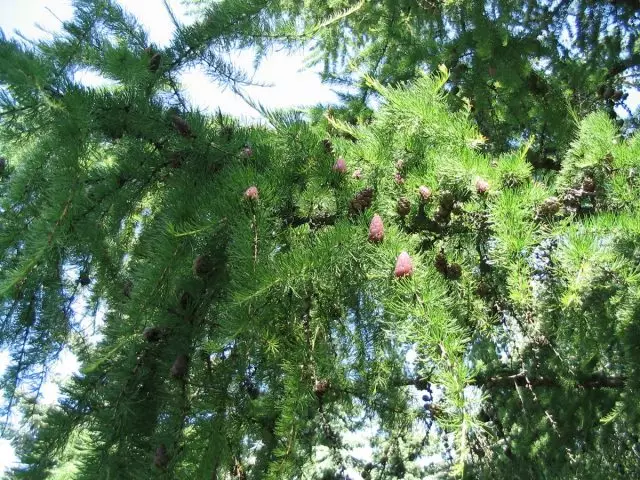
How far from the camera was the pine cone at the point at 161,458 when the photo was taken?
1.19 meters

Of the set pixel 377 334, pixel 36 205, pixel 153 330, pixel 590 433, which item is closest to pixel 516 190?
pixel 377 334

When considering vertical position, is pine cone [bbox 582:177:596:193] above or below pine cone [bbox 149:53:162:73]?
below

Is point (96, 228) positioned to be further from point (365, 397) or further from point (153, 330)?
point (365, 397)

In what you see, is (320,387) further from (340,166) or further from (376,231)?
(340,166)

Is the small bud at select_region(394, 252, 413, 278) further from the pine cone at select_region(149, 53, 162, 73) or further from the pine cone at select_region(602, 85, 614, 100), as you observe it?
the pine cone at select_region(602, 85, 614, 100)

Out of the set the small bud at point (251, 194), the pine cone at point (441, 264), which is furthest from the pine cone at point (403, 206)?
the small bud at point (251, 194)

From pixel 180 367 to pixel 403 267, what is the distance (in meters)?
0.63

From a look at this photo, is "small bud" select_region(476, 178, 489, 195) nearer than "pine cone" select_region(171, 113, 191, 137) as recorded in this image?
Yes

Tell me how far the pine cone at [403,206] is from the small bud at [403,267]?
0.27 metres

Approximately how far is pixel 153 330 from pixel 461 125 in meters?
1.01

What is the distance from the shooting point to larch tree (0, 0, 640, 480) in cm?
115

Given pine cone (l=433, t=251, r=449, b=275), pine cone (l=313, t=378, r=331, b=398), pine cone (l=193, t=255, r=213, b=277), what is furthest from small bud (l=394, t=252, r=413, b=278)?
pine cone (l=193, t=255, r=213, b=277)

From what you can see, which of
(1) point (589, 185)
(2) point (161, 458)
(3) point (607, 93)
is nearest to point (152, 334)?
(2) point (161, 458)

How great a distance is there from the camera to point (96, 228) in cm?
144
